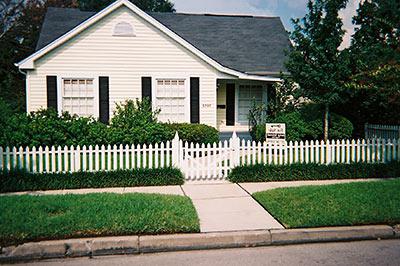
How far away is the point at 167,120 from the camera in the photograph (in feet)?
50.0

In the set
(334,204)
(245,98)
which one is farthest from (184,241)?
(245,98)

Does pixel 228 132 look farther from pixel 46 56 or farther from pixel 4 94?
pixel 4 94

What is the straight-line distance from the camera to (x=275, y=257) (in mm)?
5191

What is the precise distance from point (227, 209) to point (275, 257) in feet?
6.53

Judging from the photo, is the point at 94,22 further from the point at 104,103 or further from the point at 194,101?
the point at 194,101

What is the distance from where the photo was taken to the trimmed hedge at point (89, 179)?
855 centimetres

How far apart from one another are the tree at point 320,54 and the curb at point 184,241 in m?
6.39

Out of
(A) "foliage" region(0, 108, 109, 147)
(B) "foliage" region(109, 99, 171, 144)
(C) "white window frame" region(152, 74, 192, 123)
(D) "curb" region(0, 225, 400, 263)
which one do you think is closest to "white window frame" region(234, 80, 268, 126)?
(C) "white window frame" region(152, 74, 192, 123)

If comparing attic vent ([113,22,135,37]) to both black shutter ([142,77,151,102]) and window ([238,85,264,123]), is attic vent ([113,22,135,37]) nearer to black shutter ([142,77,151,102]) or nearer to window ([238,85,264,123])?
black shutter ([142,77,151,102])

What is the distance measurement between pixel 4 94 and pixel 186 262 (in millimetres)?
20963

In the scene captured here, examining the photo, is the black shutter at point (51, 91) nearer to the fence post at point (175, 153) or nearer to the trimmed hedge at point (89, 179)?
the trimmed hedge at point (89, 179)

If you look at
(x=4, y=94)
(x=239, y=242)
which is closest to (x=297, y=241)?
(x=239, y=242)

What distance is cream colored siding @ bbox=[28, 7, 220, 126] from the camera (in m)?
14.3

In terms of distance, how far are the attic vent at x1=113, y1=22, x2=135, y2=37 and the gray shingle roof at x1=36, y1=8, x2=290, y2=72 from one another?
14.0 feet
